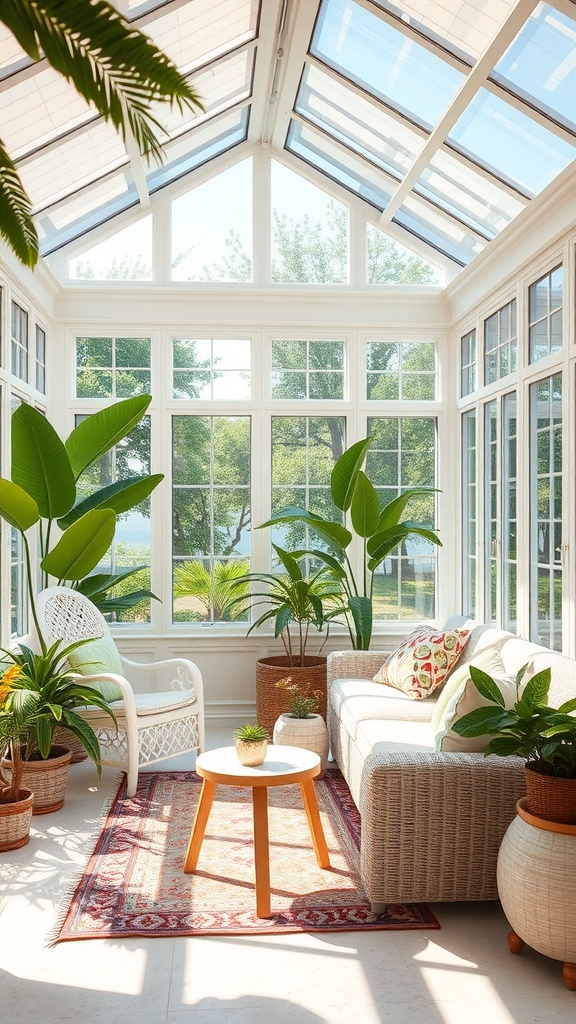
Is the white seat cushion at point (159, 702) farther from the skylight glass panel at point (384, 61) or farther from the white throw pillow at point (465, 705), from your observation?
the skylight glass panel at point (384, 61)

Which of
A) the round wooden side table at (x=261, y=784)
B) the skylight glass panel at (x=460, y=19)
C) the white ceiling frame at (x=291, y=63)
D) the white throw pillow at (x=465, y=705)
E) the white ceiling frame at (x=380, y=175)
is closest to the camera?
the round wooden side table at (x=261, y=784)

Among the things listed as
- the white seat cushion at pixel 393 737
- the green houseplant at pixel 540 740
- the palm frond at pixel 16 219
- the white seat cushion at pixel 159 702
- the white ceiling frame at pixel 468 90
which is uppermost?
the white ceiling frame at pixel 468 90

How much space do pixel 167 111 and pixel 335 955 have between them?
4.51 m

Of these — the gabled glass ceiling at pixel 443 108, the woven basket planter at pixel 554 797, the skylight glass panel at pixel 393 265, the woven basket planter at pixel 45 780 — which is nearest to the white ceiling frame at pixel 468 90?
the gabled glass ceiling at pixel 443 108

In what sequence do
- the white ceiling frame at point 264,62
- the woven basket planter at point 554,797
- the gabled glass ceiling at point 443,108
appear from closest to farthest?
the woven basket planter at point 554,797, the gabled glass ceiling at point 443,108, the white ceiling frame at point 264,62

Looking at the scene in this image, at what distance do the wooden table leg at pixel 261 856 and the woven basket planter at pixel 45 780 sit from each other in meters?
1.45

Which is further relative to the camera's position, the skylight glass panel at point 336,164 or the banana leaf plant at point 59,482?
the skylight glass panel at point 336,164

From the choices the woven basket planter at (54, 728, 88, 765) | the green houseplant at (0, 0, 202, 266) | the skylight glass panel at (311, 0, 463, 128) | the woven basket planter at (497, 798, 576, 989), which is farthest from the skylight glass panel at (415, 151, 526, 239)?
the woven basket planter at (54, 728, 88, 765)

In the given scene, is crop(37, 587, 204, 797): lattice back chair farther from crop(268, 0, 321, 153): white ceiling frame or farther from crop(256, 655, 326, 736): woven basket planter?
crop(268, 0, 321, 153): white ceiling frame

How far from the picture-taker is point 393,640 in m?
6.28

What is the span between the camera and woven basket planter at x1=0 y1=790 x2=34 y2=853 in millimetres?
3689

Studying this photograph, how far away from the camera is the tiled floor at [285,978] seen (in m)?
2.44

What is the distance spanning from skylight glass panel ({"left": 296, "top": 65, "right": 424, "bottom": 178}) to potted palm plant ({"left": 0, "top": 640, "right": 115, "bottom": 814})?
134 inches

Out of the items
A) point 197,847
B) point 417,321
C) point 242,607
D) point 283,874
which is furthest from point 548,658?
point 417,321
